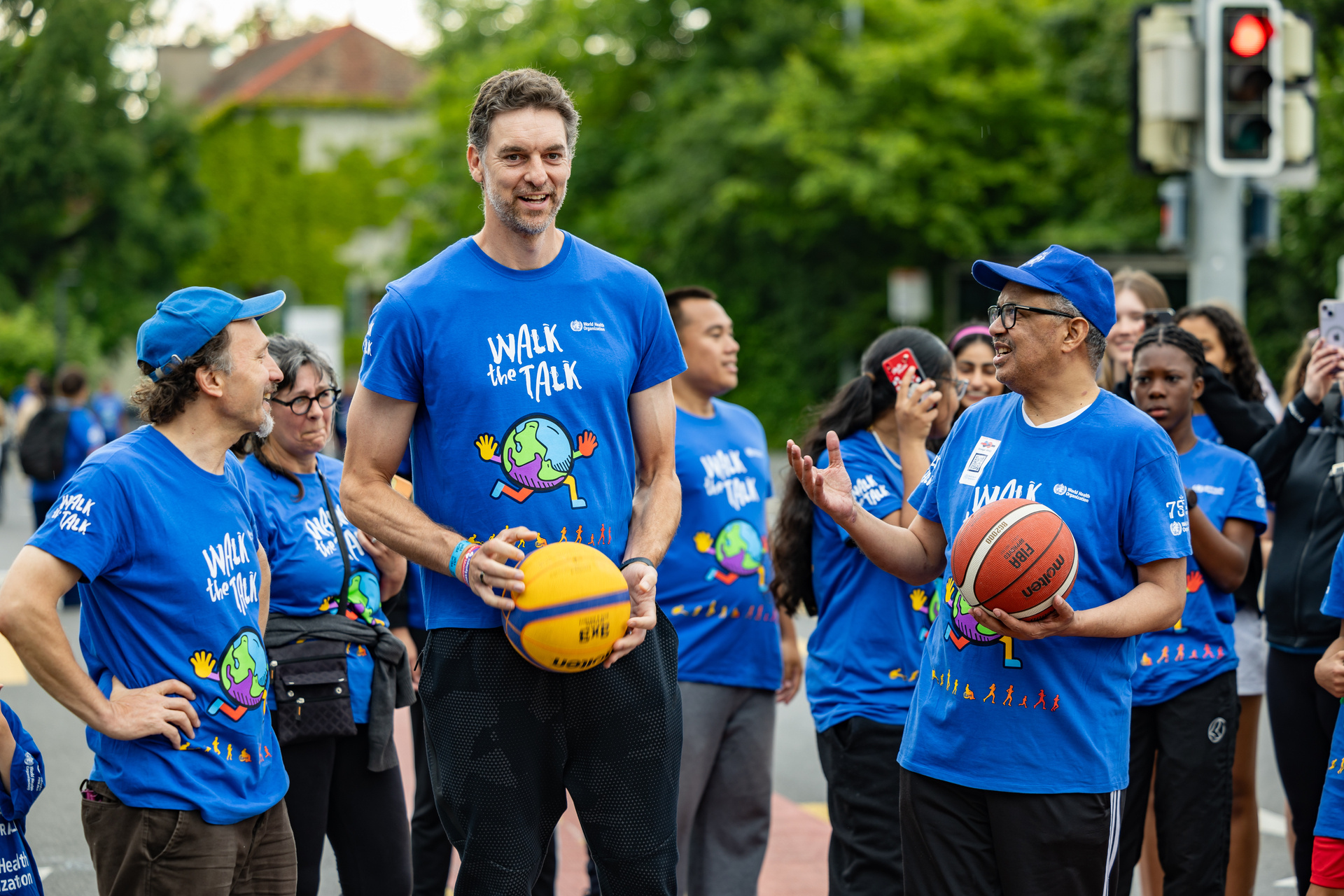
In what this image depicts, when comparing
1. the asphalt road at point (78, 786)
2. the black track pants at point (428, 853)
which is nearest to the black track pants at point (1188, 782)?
the asphalt road at point (78, 786)

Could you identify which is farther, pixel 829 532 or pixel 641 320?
pixel 829 532

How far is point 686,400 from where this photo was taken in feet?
18.4

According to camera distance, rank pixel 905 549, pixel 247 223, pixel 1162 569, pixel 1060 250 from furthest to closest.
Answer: pixel 247 223 < pixel 905 549 < pixel 1060 250 < pixel 1162 569

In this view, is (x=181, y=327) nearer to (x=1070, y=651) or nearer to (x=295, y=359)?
(x=295, y=359)

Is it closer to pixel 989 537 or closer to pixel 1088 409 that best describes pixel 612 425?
pixel 989 537

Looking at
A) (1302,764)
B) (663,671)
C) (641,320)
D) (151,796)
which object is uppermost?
(641,320)

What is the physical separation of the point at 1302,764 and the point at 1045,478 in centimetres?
239

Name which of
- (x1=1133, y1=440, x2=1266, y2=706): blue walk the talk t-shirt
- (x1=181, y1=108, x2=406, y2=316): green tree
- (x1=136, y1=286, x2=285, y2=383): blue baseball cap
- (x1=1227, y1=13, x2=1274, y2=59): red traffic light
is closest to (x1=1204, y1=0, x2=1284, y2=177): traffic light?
(x1=1227, y1=13, x2=1274, y2=59): red traffic light

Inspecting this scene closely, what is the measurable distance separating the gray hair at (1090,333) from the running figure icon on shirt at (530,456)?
4.34ft

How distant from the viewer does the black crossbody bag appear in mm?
4383

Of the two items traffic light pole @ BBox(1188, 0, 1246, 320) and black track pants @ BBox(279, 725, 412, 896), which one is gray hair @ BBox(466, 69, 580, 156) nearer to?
black track pants @ BBox(279, 725, 412, 896)

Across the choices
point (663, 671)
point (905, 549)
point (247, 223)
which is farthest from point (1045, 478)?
point (247, 223)

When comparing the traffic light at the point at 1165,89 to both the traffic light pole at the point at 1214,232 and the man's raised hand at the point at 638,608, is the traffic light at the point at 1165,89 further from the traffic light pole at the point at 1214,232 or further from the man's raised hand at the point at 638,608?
the man's raised hand at the point at 638,608

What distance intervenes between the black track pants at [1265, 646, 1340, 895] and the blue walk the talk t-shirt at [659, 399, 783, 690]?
1.83 m
